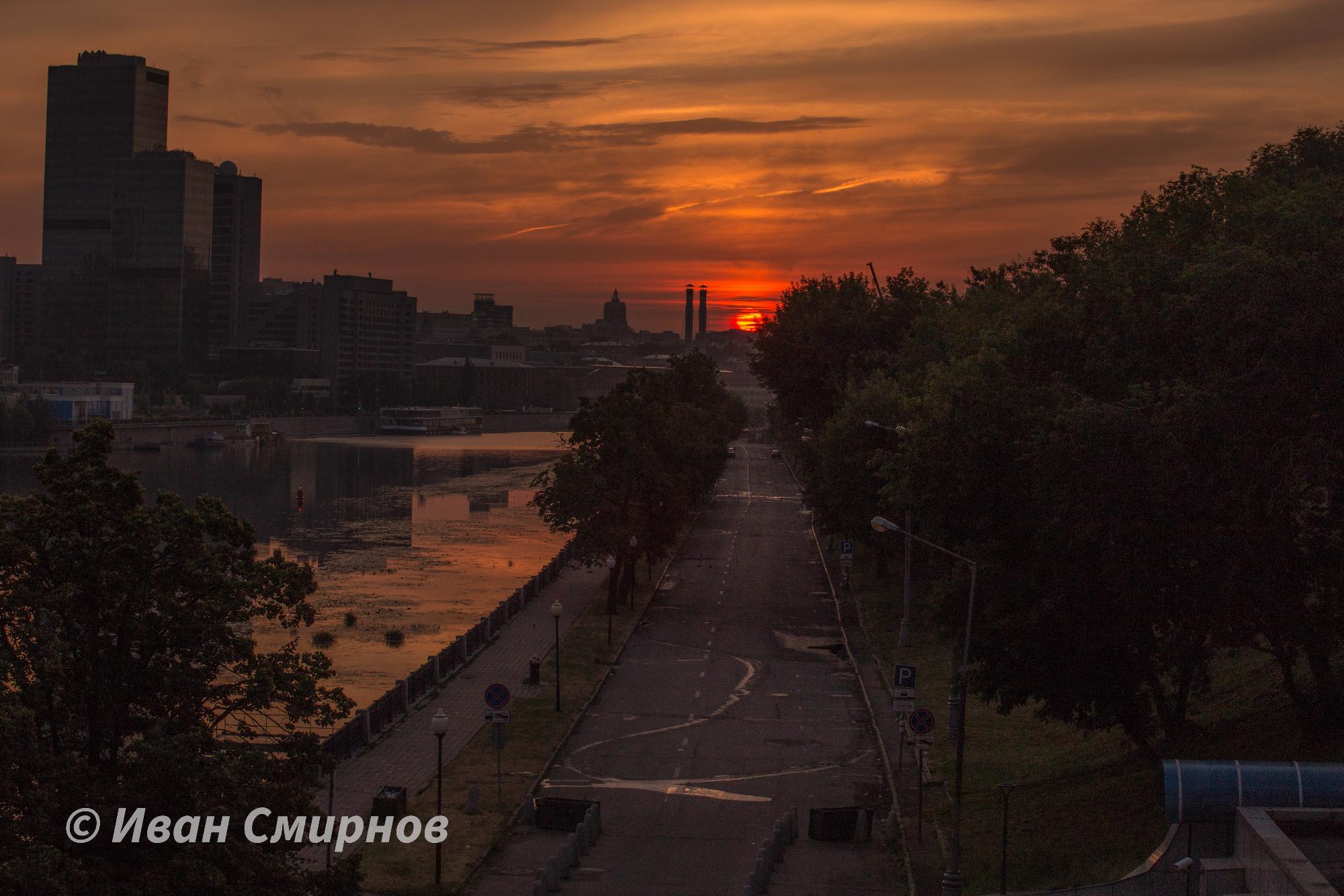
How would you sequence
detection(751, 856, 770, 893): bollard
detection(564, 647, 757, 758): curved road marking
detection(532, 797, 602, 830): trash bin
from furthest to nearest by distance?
detection(564, 647, 757, 758): curved road marking → detection(532, 797, 602, 830): trash bin → detection(751, 856, 770, 893): bollard

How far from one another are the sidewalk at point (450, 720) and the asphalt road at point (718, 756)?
301 centimetres

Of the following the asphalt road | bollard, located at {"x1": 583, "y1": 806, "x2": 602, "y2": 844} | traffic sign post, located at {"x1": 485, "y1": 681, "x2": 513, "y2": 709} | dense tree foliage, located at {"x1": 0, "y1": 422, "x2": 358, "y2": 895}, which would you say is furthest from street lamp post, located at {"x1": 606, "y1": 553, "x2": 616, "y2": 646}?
dense tree foliage, located at {"x1": 0, "y1": 422, "x2": 358, "y2": 895}

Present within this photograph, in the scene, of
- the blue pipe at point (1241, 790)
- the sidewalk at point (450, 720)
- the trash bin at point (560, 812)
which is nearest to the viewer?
the blue pipe at point (1241, 790)

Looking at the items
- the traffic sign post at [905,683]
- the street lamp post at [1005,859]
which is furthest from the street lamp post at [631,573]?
the street lamp post at [1005,859]

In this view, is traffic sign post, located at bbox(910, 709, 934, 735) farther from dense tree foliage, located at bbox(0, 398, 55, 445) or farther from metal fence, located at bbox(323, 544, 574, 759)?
dense tree foliage, located at bbox(0, 398, 55, 445)

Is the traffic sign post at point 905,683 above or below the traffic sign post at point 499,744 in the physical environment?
above

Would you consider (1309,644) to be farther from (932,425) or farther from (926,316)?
(926,316)

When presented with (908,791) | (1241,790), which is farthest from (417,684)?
(1241,790)

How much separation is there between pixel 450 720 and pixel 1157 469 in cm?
2106

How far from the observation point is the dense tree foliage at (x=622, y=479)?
6097 cm

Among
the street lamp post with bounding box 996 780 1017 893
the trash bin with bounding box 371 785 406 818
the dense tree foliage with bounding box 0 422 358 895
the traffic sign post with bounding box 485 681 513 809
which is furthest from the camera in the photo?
the traffic sign post with bounding box 485 681 513 809

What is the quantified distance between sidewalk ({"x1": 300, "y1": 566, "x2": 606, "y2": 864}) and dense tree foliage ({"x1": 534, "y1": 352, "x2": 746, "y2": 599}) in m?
3.74

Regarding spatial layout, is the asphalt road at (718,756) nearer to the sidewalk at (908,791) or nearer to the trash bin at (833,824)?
the trash bin at (833,824)

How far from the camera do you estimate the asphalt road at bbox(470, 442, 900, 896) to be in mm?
25219
